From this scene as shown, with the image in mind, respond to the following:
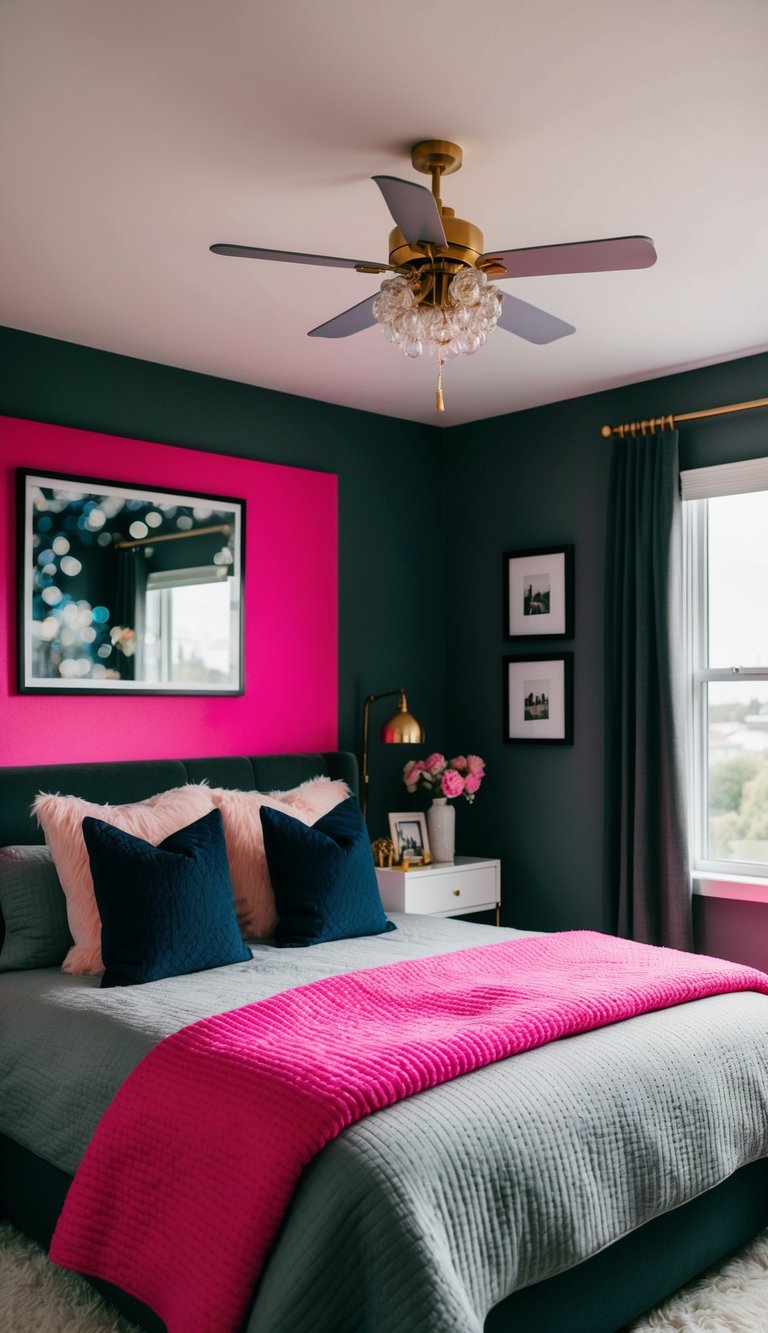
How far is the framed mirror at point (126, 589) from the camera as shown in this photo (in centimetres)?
391

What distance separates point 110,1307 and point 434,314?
93.0 inches

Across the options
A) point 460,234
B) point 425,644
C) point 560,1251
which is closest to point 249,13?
point 460,234

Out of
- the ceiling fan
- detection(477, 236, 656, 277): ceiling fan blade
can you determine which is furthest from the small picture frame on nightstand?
detection(477, 236, 656, 277): ceiling fan blade

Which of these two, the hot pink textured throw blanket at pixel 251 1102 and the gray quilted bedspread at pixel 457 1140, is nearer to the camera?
the gray quilted bedspread at pixel 457 1140

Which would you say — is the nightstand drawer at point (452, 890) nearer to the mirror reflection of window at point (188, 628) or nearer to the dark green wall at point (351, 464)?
the dark green wall at point (351, 464)

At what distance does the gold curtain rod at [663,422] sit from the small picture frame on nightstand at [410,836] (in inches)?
71.6

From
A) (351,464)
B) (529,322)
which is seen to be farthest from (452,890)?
(529,322)

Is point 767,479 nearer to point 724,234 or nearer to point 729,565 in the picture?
point 729,565

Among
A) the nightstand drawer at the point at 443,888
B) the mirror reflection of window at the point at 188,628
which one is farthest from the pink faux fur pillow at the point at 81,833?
the nightstand drawer at the point at 443,888

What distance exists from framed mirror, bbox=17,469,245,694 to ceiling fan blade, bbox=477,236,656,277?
6.63 feet

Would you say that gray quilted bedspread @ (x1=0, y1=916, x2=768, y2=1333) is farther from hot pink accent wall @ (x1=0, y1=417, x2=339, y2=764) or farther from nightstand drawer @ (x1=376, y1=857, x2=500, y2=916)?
nightstand drawer @ (x1=376, y1=857, x2=500, y2=916)

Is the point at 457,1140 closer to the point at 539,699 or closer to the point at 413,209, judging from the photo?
the point at 413,209

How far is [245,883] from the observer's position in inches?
A: 143

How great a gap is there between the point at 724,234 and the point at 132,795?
8.53 feet
